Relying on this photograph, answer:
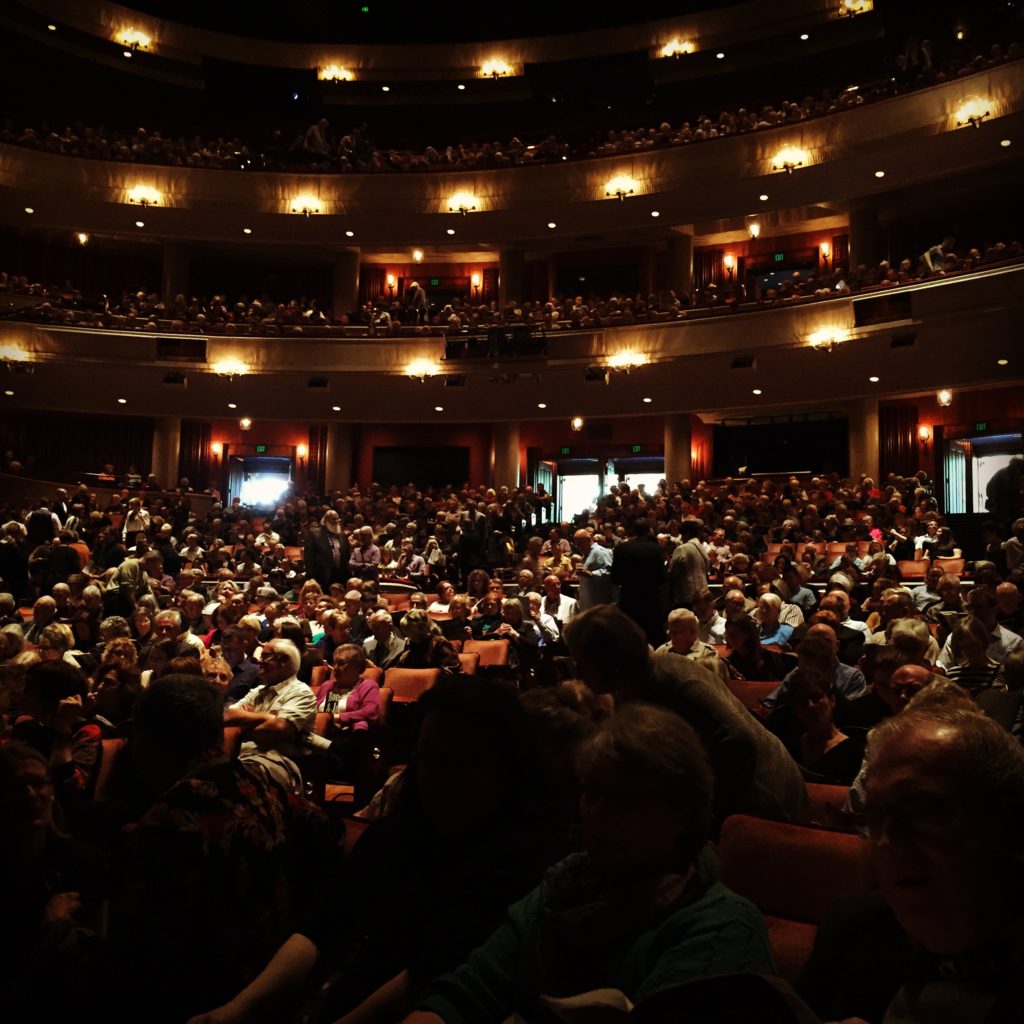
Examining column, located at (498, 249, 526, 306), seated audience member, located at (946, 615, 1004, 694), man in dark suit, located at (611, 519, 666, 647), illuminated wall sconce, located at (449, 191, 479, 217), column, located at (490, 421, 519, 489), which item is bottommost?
seated audience member, located at (946, 615, 1004, 694)

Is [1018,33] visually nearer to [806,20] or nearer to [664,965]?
[806,20]

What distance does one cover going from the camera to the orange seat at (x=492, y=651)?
6.66 metres

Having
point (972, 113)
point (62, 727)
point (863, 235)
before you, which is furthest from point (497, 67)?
point (62, 727)

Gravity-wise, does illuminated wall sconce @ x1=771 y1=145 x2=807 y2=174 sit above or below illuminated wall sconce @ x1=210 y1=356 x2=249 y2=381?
above

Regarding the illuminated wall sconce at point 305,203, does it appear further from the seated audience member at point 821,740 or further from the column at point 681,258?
the seated audience member at point 821,740

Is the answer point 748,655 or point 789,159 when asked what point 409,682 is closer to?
point 748,655

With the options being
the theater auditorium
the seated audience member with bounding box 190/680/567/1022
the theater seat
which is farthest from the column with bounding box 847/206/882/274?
the seated audience member with bounding box 190/680/567/1022

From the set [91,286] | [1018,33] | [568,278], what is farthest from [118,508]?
[1018,33]

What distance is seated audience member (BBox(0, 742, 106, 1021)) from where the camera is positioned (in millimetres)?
2002

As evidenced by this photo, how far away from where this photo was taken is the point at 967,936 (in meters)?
1.15

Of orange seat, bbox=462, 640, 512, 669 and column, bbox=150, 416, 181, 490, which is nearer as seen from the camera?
orange seat, bbox=462, 640, 512, 669

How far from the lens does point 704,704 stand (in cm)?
258

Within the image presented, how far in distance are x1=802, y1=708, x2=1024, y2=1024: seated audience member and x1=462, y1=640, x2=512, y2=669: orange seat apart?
5.28m

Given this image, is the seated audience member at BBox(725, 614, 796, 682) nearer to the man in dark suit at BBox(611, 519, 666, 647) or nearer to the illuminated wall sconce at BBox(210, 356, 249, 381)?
the man in dark suit at BBox(611, 519, 666, 647)
